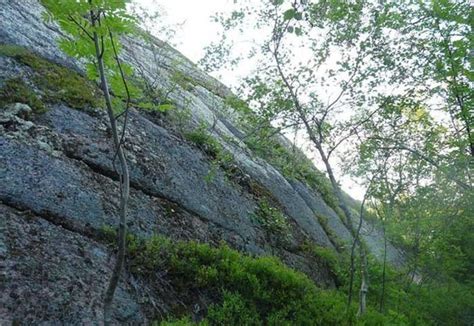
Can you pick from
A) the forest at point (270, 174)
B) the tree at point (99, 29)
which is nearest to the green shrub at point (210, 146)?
the forest at point (270, 174)

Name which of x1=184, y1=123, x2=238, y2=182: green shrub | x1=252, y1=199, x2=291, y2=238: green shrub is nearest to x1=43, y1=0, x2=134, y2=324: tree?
x1=184, y1=123, x2=238, y2=182: green shrub

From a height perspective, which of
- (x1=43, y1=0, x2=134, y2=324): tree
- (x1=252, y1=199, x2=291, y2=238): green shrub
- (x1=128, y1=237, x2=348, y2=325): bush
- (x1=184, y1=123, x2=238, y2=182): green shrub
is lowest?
(x1=128, y1=237, x2=348, y2=325): bush

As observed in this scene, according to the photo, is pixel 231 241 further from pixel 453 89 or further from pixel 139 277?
pixel 453 89

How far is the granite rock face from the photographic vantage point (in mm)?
4523

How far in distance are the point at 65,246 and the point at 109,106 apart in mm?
2174

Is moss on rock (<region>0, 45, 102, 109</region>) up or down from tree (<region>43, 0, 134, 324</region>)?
down

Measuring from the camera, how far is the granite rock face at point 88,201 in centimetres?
452

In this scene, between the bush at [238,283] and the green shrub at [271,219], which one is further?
the green shrub at [271,219]

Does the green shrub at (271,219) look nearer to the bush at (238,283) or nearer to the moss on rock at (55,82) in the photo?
the bush at (238,283)

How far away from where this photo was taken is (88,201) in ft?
19.2

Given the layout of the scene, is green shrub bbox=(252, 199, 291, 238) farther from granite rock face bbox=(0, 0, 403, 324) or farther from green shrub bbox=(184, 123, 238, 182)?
green shrub bbox=(184, 123, 238, 182)

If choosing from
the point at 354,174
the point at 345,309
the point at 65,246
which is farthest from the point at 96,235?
the point at 354,174

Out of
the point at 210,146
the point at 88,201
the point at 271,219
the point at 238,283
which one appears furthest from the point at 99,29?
the point at 271,219

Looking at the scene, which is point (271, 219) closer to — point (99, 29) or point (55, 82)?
point (55, 82)
